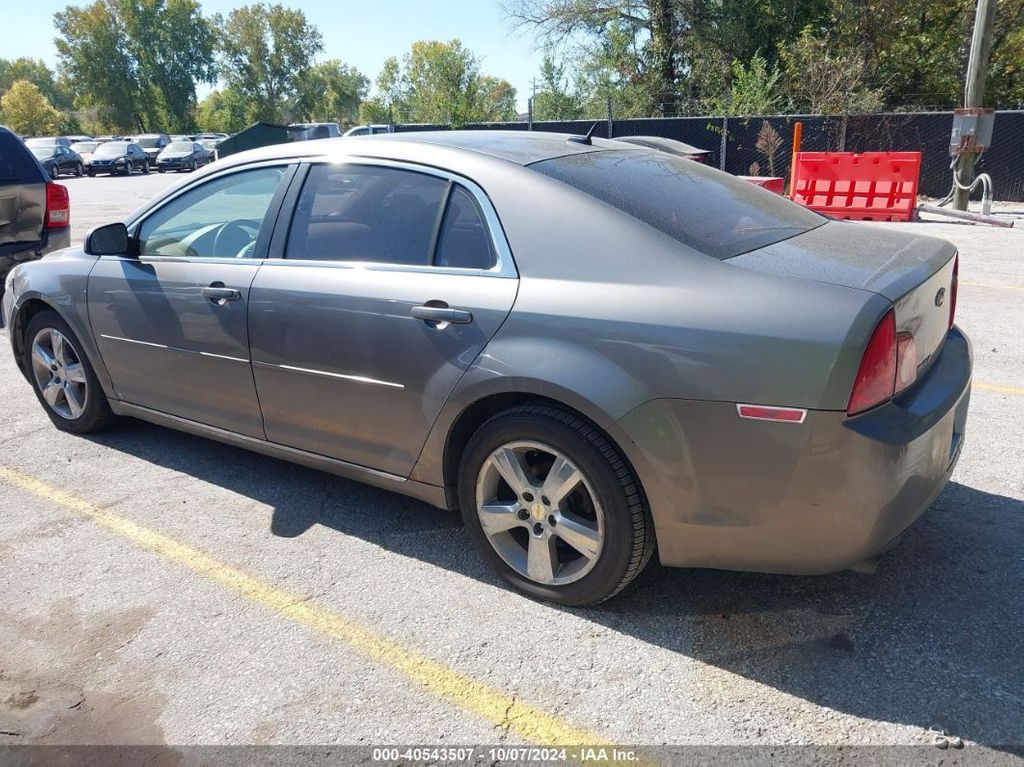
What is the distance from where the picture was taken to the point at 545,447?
275 cm

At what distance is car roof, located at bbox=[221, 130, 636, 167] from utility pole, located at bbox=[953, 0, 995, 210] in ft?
41.7

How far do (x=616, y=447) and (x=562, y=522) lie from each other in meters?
0.36

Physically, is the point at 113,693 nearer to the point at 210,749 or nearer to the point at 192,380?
the point at 210,749

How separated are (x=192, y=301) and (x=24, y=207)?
5.45 metres

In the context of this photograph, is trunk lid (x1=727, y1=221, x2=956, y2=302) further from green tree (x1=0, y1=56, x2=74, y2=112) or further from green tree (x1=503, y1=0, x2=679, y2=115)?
green tree (x1=0, y1=56, x2=74, y2=112)

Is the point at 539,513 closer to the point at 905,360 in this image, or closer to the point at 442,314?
the point at 442,314

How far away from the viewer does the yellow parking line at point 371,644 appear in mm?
2381

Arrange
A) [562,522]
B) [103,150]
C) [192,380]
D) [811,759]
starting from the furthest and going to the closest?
[103,150], [192,380], [562,522], [811,759]

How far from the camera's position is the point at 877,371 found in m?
2.34

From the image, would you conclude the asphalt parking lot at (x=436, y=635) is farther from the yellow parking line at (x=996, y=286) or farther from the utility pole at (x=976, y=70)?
the utility pole at (x=976, y=70)

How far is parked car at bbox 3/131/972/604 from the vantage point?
238cm

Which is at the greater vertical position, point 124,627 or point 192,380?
point 192,380

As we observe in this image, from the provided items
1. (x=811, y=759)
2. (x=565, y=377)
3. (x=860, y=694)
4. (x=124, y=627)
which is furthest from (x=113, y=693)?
(x=860, y=694)

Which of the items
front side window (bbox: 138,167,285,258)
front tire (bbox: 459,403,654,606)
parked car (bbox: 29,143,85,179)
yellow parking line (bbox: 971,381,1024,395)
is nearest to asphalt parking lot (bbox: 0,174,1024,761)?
front tire (bbox: 459,403,654,606)
